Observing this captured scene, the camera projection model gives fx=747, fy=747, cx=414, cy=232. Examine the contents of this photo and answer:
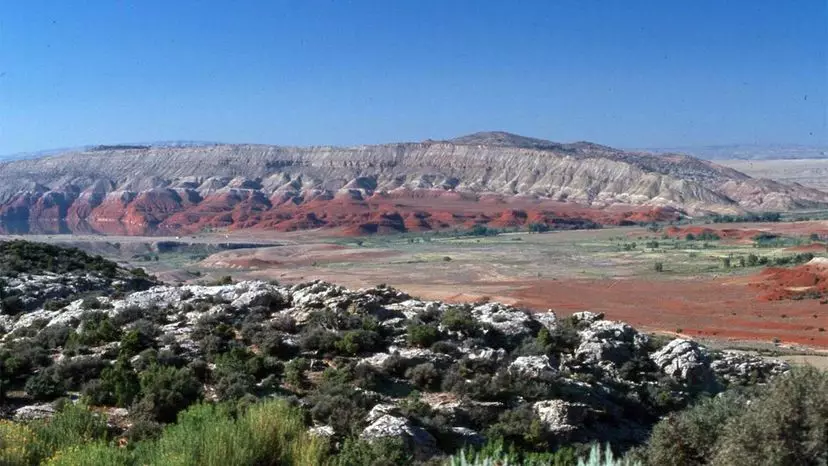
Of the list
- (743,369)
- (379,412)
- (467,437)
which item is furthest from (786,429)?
(743,369)

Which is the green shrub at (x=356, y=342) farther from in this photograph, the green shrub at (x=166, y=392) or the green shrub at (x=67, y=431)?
the green shrub at (x=67, y=431)

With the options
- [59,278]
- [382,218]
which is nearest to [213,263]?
[382,218]

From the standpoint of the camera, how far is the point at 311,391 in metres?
12.5

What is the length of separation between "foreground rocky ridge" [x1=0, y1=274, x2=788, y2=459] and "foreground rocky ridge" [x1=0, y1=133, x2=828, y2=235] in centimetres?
8371

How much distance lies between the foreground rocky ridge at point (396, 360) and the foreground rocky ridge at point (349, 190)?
8371cm

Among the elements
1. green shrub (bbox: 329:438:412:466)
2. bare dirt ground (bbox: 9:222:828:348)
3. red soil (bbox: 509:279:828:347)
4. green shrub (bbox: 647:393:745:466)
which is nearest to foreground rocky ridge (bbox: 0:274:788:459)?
green shrub (bbox: 329:438:412:466)

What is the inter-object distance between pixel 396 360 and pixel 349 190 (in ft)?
377

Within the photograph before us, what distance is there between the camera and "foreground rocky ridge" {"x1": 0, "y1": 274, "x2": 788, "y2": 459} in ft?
37.9

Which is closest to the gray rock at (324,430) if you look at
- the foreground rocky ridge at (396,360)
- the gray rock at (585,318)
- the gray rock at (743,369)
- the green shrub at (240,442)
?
the foreground rocky ridge at (396,360)

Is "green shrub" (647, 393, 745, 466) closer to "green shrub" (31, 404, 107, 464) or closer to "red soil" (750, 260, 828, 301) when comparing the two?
"green shrub" (31, 404, 107, 464)

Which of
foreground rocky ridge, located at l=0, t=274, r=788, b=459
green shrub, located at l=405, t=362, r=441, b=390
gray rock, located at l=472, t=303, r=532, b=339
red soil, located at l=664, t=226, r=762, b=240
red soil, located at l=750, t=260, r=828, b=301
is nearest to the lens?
foreground rocky ridge, located at l=0, t=274, r=788, b=459

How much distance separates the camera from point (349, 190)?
12769 cm

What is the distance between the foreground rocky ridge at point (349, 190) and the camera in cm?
11138

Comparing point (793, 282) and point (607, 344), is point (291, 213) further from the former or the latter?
point (607, 344)
